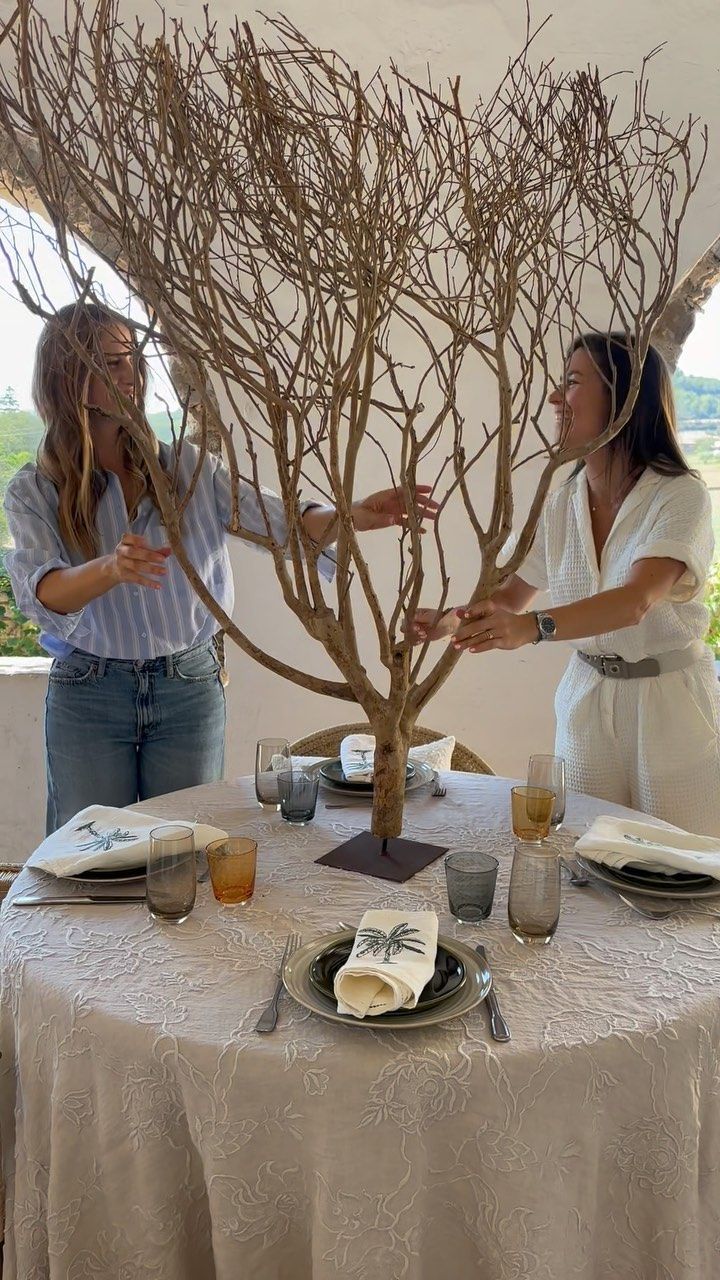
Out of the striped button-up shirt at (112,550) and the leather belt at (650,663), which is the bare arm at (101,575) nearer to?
the striped button-up shirt at (112,550)

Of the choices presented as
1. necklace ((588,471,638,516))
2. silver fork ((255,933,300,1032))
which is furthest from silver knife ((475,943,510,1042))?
necklace ((588,471,638,516))

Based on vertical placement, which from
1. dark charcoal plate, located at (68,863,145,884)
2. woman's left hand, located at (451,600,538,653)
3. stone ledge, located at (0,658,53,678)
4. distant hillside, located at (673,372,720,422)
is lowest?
dark charcoal plate, located at (68,863,145,884)

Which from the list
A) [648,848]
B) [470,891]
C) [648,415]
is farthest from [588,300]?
[470,891]

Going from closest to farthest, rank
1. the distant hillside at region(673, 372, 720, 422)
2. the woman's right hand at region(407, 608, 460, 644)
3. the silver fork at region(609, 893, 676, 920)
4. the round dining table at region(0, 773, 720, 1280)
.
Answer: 1. the round dining table at region(0, 773, 720, 1280)
2. the silver fork at region(609, 893, 676, 920)
3. the woman's right hand at region(407, 608, 460, 644)
4. the distant hillside at region(673, 372, 720, 422)

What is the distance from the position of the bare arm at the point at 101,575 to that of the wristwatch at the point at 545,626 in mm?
693

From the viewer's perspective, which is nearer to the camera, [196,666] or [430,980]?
[430,980]

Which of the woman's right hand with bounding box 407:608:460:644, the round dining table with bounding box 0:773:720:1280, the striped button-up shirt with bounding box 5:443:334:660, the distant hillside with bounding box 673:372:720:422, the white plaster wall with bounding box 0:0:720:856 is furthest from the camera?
the distant hillside with bounding box 673:372:720:422

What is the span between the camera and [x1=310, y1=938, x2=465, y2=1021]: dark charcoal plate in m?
1.06

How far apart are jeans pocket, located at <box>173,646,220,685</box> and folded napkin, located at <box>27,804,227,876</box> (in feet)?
1.63

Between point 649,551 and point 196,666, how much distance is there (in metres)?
1.02

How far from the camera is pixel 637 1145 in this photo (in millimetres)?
1018

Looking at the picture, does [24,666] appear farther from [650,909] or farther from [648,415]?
[650,909]

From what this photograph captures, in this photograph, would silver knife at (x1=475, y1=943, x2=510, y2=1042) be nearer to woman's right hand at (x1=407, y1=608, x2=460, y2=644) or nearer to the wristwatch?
woman's right hand at (x1=407, y1=608, x2=460, y2=644)

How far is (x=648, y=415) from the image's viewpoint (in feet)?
6.84
